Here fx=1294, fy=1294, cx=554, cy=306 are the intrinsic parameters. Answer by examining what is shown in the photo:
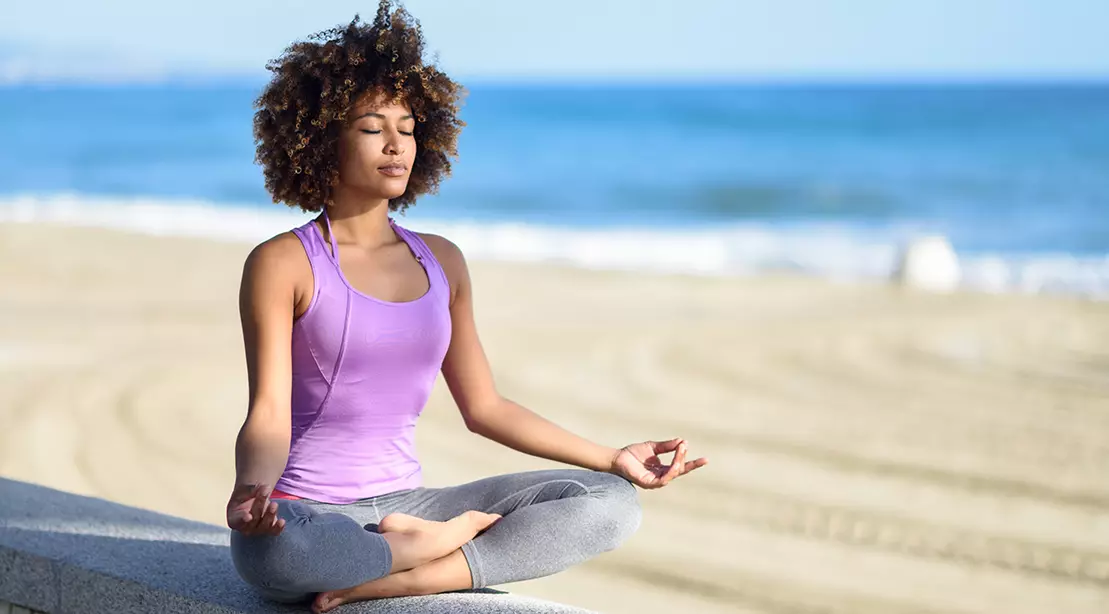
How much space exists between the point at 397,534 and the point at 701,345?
6816 millimetres

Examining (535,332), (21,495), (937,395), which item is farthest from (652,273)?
(21,495)

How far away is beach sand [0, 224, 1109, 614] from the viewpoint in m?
4.89

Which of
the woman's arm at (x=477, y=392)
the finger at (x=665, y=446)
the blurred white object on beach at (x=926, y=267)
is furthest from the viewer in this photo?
the blurred white object on beach at (x=926, y=267)

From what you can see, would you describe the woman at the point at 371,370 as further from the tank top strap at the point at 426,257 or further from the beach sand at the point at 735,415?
the beach sand at the point at 735,415

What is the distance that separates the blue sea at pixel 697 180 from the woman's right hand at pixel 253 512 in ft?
38.6

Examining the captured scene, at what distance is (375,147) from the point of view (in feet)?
9.53

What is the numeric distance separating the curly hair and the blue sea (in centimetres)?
1121

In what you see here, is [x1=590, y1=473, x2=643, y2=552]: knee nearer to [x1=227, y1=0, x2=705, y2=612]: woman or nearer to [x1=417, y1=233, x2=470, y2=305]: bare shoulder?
[x1=227, y1=0, x2=705, y2=612]: woman

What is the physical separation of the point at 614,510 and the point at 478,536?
317mm

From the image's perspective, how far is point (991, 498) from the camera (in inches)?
232

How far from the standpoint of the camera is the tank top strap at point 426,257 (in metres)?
3.02

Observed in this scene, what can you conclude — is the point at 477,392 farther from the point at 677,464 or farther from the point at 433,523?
the point at 677,464

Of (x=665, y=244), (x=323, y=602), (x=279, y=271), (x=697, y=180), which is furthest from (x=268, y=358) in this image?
(x=697, y=180)

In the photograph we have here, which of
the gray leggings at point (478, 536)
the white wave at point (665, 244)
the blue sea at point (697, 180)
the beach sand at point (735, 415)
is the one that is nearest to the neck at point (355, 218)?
the gray leggings at point (478, 536)
